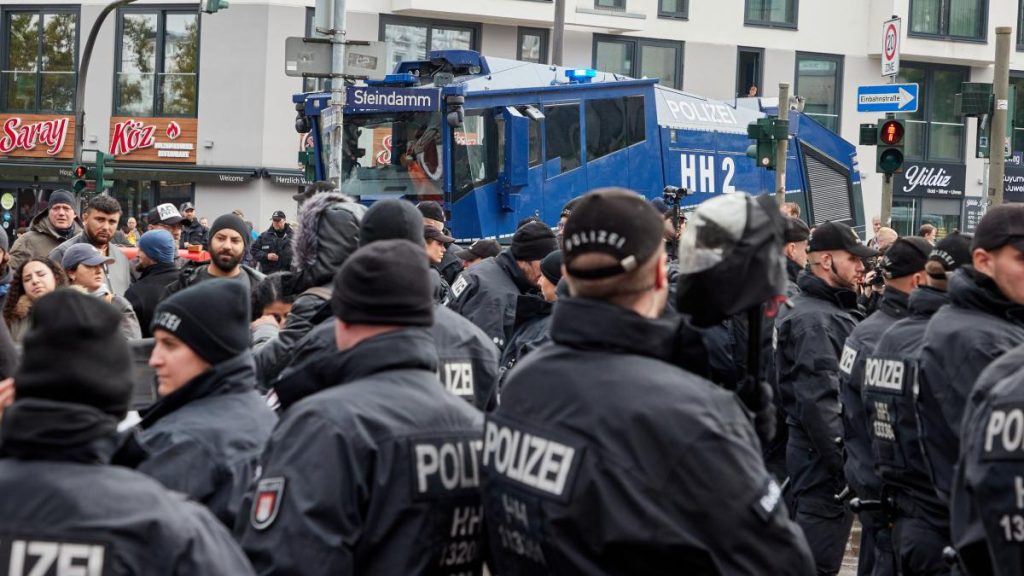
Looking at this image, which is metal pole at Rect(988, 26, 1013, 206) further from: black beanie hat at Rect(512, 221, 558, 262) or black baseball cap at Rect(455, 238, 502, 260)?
black beanie hat at Rect(512, 221, 558, 262)

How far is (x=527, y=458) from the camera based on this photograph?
3.55 m

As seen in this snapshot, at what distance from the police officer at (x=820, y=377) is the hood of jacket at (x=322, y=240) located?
8.71 feet

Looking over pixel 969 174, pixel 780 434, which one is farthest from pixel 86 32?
pixel 780 434

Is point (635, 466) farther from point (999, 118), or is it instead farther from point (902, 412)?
point (999, 118)

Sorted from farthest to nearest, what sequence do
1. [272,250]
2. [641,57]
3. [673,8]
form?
[673,8] → [641,57] → [272,250]

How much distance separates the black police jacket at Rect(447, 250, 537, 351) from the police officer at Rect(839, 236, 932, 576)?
8.87 ft

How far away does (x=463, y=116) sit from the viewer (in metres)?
17.0

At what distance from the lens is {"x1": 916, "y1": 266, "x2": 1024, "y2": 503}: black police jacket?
17.2ft

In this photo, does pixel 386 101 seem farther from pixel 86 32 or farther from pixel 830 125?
pixel 830 125

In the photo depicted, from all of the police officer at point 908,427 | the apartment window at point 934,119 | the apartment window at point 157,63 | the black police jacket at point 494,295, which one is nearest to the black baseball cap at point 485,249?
the black police jacket at point 494,295

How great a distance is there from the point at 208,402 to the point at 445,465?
27.1 inches

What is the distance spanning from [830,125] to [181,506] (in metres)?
36.1

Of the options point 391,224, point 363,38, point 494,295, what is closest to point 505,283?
point 494,295

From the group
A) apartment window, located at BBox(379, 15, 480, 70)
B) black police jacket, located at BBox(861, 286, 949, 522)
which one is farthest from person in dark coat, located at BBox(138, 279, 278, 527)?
apartment window, located at BBox(379, 15, 480, 70)
